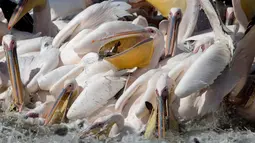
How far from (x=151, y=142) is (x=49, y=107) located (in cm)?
100

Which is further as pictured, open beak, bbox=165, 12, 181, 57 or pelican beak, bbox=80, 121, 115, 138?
open beak, bbox=165, 12, 181, 57

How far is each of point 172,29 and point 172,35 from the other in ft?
0.20

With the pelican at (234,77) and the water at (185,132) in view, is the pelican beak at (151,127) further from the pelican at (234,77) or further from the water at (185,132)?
the pelican at (234,77)

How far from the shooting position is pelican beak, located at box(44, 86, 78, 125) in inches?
224

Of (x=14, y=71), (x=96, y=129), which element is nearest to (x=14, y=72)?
(x=14, y=71)

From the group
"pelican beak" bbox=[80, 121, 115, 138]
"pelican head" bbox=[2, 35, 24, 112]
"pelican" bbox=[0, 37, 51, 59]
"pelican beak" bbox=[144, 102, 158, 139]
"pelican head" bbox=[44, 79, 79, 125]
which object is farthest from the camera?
"pelican" bbox=[0, 37, 51, 59]

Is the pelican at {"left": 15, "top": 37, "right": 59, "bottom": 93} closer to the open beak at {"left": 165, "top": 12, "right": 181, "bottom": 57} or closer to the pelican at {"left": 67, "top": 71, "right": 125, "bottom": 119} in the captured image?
the pelican at {"left": 67, "top": 71, "right": 125, "bottom": 119}

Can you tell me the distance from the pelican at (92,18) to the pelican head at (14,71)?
53 centimetres

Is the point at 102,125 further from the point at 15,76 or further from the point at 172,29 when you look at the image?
the point at 172,29

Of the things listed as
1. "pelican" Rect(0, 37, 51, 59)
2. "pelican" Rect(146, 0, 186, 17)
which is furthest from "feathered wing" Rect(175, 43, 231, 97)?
"pelican" Rect(0, 37, 51, 59)

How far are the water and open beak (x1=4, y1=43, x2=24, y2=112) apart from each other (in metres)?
0.16

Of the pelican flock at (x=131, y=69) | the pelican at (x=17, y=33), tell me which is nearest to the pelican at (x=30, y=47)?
the pelican flock at (x=131, y=69)

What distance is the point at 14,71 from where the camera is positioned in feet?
19.1

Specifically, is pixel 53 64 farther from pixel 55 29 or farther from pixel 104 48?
pixel 55 29
